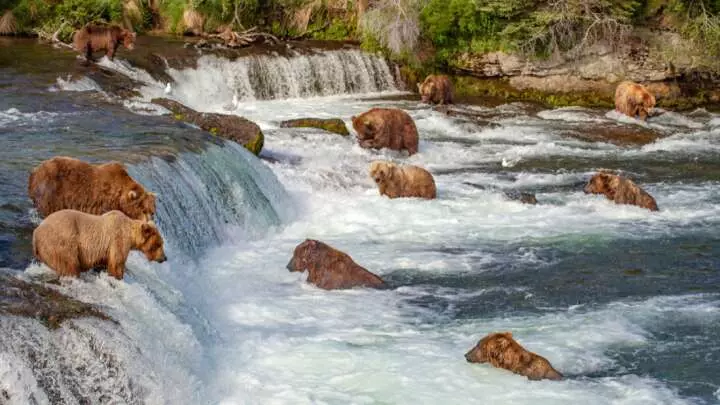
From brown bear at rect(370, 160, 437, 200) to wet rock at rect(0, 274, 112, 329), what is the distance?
23.1 ft

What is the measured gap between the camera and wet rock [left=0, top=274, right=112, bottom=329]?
21.0 feet

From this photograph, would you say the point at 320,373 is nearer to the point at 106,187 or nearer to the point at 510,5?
the point at 106,187

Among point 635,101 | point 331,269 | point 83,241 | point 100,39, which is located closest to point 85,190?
point 83,241

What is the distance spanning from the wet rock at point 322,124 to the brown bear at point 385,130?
0.73 m

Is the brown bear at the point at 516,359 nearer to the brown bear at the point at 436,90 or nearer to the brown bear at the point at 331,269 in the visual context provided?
the brown bear at the point at 331,269

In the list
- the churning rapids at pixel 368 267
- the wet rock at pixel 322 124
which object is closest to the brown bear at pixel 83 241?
the churning rapids at pixel 368 267

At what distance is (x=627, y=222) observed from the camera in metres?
12.6

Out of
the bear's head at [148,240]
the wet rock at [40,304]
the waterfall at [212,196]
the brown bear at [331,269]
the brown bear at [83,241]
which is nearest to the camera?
the wet rock at [40,304]

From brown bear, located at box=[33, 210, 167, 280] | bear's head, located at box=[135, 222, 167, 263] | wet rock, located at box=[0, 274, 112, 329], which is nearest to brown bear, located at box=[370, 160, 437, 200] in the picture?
bear's head, located at box=[135, 222, 167, 263]

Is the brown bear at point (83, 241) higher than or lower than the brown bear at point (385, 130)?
higher

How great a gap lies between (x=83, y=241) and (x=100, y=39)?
46.0ft

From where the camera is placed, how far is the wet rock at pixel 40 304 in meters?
6.39

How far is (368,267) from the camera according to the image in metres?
10.5

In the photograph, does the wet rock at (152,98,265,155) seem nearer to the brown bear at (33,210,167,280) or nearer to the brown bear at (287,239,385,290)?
the brown bear at (287,239,385,290)
